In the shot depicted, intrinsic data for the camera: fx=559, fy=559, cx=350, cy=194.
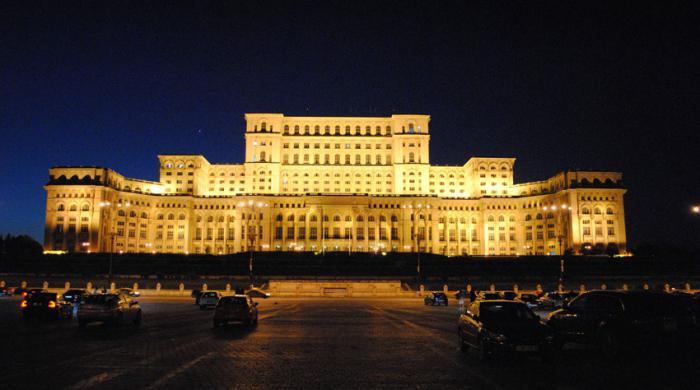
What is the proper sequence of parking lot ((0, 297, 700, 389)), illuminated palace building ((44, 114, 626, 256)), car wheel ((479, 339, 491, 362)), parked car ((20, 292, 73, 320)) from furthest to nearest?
illuminated palace building ((44, 114, 626, 256)), parked car ((20, 292, 73, 320)), car wheel ((479, 339, 491, 362)), parking lot ((0, 297, 700, 389))

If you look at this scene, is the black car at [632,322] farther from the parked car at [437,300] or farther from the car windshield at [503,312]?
the parked car at [437,300]

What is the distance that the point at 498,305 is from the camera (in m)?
14.3

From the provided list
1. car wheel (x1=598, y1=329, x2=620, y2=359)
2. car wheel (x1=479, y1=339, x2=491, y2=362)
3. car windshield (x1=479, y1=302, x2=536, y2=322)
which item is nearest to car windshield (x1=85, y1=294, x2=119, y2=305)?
car windshield (x1=479, y1=302, x2=536, y2=322)

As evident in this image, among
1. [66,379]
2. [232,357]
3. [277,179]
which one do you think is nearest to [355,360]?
[232,357]

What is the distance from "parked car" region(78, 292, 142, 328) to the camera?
2150 centimetres

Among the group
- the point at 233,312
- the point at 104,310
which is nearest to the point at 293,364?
the point at 233,312

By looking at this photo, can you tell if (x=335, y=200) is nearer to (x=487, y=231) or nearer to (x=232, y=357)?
(x=487, y=231)

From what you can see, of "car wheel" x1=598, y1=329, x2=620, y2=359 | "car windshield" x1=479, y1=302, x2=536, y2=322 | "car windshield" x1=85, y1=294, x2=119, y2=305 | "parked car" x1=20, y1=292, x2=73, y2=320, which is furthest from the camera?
"parked car" x1=20, y1=292, x2=73, y2=320

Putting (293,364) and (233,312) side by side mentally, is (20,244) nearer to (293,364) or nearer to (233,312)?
(233,312)

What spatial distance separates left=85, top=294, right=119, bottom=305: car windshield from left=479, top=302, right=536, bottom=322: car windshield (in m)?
14.9

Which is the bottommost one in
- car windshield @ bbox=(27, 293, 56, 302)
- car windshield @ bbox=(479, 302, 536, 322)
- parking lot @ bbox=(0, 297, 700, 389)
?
parking lot @ bbox=(0, 297, 700, 389)

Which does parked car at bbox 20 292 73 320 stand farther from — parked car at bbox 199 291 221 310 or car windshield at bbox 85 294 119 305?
parked car at bbox 199 291 221 310

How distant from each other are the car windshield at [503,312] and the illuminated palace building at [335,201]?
95612mm

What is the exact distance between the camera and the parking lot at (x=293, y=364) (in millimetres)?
10094
